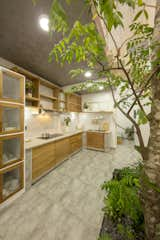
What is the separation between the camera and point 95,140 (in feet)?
14.4

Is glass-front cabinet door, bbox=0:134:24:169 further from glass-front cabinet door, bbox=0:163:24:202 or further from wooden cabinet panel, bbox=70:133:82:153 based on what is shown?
wooden cabinet panel, bbox=70:133:82:153

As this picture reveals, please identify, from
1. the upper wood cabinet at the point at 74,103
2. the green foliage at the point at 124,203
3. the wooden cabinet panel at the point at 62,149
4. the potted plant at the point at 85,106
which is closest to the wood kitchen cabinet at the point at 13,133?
the wooden cabinet panel at the point at 62,149

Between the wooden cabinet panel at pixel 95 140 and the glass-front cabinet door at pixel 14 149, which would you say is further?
the wooden cabinet panel at pixel 95 140

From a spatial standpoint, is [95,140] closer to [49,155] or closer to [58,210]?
[49,155]

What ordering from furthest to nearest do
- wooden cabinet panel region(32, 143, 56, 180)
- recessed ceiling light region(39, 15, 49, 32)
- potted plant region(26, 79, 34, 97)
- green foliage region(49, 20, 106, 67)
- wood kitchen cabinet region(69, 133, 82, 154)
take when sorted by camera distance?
wood kitchen cabinet region(69, 133, 82, 154), potted plant region(26, 79, 34, 97), wooden cabinet panel region(32, 143, 56, 180), recessed ceiling light region(39, 15, 49, 32), green foliage region(49, 20, 106, 67)

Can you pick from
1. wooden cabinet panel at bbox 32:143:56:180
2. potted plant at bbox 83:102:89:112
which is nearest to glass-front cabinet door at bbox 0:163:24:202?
wooden cabinet panel at bbox 32:143:56:180

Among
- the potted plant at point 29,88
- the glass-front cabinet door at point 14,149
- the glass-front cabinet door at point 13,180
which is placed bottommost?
the glass-front cabinet door at point 13,180

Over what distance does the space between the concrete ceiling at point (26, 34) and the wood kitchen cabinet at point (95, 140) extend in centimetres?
278

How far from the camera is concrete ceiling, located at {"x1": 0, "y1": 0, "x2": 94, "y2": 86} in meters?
1.19

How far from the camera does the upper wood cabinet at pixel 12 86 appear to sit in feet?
5.56

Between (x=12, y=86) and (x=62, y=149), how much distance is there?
207cm

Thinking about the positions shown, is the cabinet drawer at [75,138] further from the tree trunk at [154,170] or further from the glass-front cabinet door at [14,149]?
the tree trunk at [154,170]

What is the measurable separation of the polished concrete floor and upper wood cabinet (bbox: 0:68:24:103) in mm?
1719

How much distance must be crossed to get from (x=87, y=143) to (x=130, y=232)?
3.80m
